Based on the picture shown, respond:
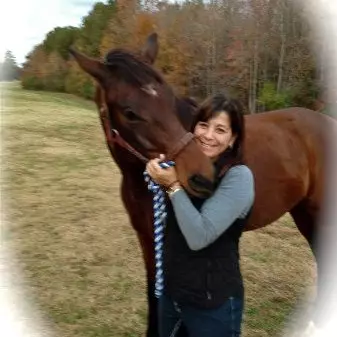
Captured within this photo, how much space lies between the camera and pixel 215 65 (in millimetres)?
16828

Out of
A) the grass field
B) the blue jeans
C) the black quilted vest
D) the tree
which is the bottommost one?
the grass field

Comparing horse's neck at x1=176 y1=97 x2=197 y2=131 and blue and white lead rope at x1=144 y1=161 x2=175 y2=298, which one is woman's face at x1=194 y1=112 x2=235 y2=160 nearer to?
blue and white lead rope at x1=144 y1=161 x2=175 y2=298

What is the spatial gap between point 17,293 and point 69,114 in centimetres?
1149

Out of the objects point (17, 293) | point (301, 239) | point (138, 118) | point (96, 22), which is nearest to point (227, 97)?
point (138, 118)

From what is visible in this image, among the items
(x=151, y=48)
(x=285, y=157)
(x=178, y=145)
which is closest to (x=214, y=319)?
(x=178, y=145)

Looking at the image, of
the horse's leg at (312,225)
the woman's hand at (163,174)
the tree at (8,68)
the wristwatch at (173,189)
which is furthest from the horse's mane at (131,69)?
the horse's leg at (312,225)

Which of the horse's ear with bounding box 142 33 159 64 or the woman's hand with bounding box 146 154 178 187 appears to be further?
the horse's ear with bounding box 142 33 159 64

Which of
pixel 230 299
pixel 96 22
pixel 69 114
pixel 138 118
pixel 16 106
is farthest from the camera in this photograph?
pixel 69 114

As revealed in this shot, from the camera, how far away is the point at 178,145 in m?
1.65

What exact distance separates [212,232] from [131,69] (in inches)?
32.3

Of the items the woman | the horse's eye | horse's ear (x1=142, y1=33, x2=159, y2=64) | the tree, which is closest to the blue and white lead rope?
the woman

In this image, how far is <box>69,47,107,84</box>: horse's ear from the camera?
1.87 meters

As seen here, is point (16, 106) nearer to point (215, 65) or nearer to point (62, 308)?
point (215, 65)

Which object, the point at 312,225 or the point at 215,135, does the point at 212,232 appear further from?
the point at 312,225
